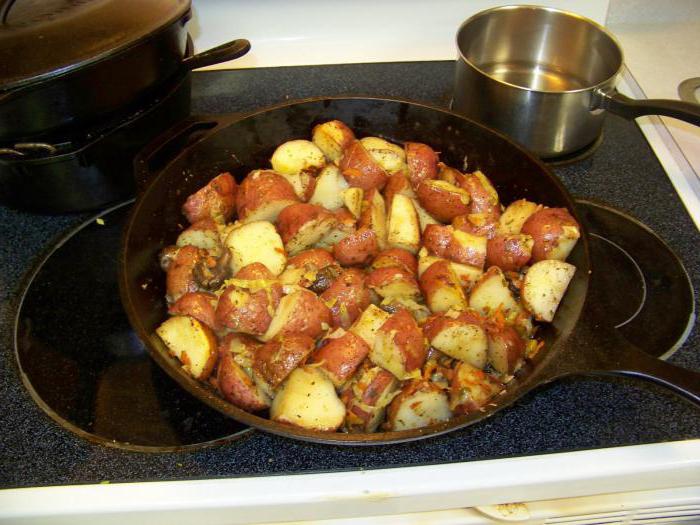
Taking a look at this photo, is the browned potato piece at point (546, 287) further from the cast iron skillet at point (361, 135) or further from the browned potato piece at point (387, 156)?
the browned potato piece at point (387, 156)

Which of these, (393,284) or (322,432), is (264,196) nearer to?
(393,284)

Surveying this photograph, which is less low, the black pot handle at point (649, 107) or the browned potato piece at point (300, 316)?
the black pot handle at point (649, 107)

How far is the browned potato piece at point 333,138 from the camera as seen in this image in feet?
4.09

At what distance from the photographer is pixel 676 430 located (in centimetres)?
93

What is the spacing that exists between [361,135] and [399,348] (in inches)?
23.8

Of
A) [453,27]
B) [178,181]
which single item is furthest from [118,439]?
[453,27]

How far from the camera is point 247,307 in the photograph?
97 cm

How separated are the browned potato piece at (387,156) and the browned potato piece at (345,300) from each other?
0.31 meters

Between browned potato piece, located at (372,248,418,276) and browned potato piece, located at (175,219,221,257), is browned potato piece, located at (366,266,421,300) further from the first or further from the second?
browned potato piece, located at (175,219,221,257)

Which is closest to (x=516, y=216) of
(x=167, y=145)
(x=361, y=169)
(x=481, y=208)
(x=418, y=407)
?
(x=481, y=208)

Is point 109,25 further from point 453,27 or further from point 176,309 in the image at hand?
point 453,27

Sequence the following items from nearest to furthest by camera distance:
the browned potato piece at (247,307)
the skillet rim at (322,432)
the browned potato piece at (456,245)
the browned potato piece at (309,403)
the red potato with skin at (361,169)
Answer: the skillet rim at (322,432) → the browned potato piece at (309,403) → the browned potato piece at (247,307) → the browned potato piece at (456,245) → the red potato with skin at (361,169)

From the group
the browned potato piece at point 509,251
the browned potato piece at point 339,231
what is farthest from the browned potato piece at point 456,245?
the browned potato piece at point 339,231

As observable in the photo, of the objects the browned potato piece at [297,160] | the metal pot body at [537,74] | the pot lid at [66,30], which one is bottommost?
the browned potato piece at [297,160]
